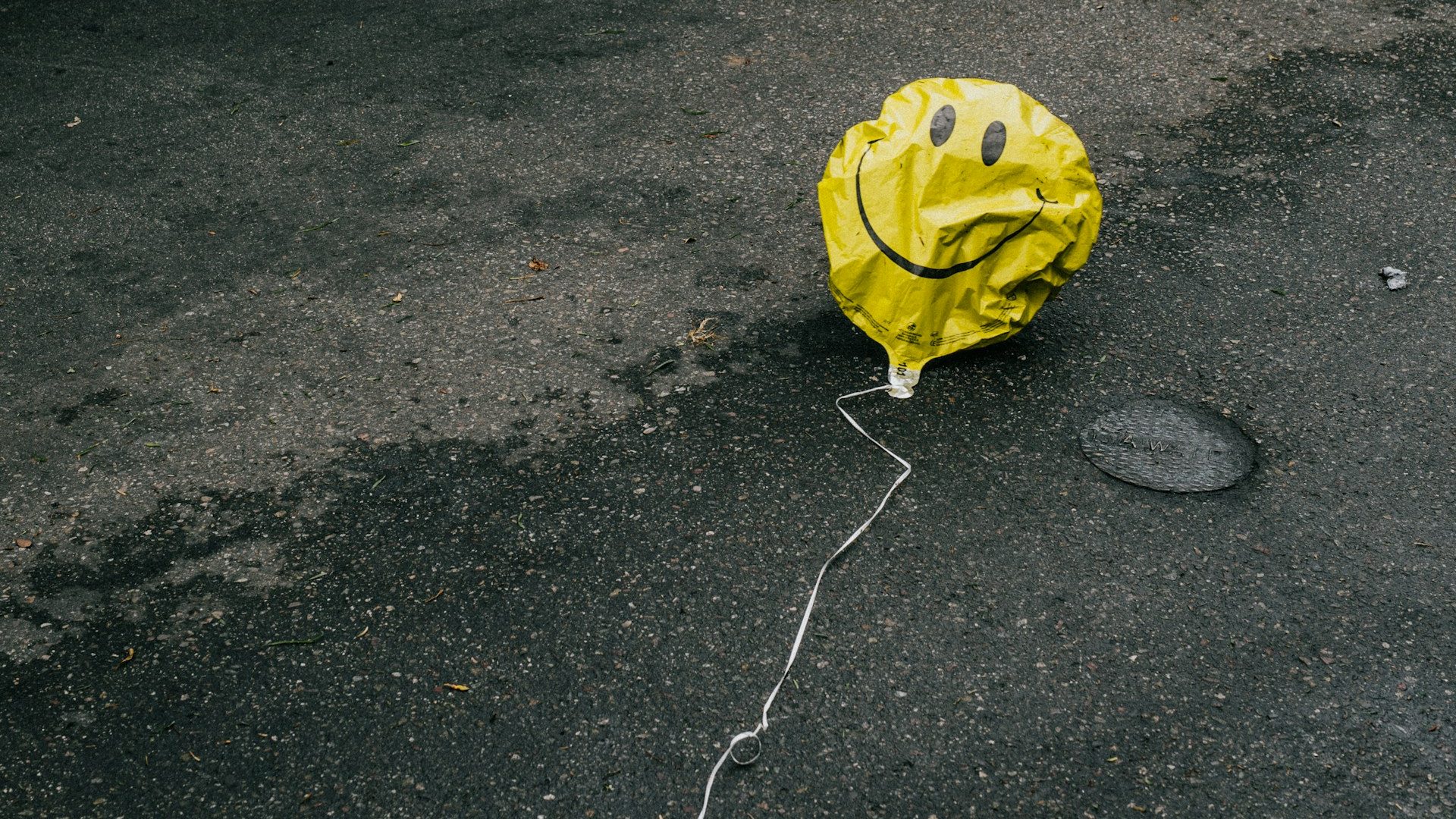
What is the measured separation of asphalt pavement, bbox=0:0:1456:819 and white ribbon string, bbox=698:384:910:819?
3 centimetres

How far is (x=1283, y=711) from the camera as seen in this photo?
282cm

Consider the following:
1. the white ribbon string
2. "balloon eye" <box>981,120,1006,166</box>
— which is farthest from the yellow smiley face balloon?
the white ribbon string

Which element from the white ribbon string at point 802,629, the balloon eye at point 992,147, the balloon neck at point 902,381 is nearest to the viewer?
the white ribbon string at point 802,629

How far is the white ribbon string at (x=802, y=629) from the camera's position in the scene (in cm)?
274

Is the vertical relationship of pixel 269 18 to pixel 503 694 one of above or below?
above

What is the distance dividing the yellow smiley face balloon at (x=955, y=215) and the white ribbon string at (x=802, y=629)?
28cm

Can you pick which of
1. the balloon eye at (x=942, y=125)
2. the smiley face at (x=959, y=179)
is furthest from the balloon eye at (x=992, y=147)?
the balloon eye at (x=942, y=125)

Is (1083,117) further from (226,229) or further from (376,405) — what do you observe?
(226,229)

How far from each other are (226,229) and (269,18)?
8.59 ft

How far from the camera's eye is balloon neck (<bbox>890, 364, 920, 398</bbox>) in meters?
3.83

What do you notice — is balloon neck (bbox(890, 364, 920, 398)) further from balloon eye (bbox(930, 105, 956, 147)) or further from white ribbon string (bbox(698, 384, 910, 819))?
balloon eye (bbox(930, 105, 956, 147))

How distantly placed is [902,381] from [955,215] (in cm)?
62

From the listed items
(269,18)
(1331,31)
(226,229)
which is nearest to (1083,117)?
(1331,31)

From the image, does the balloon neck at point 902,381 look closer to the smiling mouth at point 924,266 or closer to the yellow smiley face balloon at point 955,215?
the yellow smiley face balloon at point 955,215
